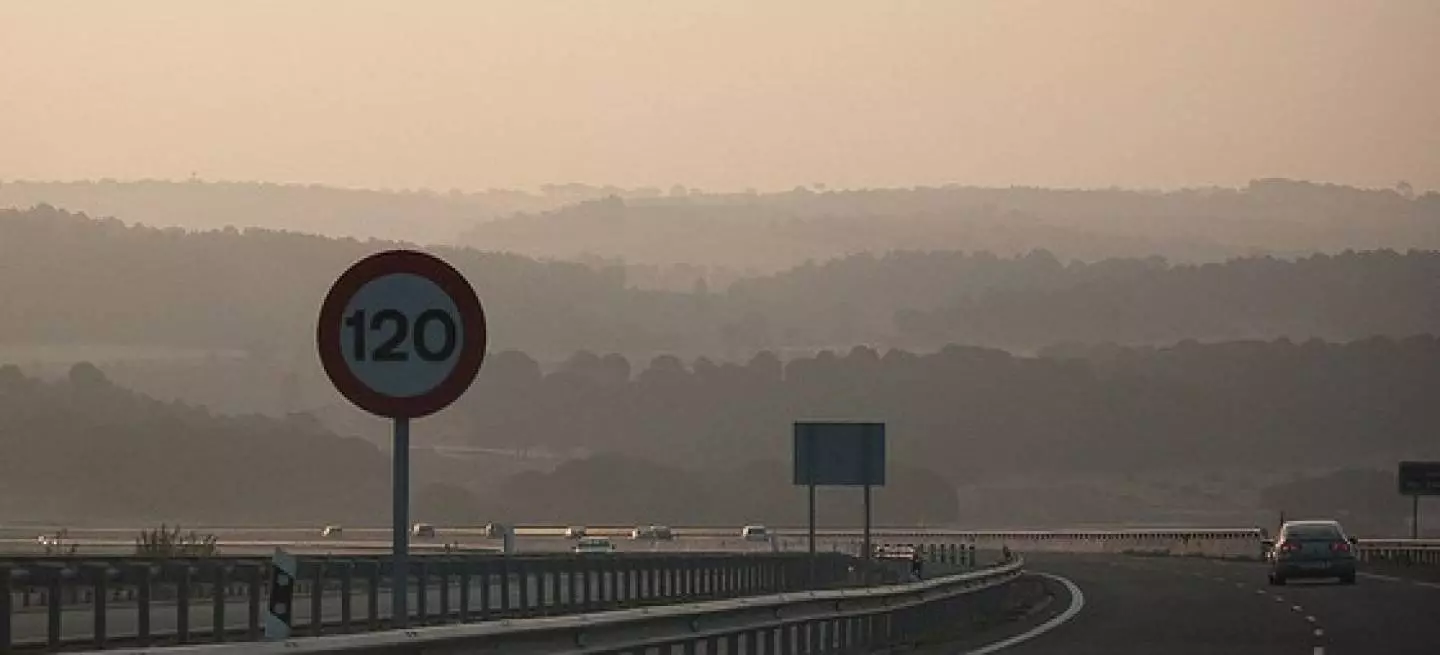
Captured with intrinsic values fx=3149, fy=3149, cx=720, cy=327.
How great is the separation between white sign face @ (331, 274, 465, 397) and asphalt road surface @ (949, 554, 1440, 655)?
21.2 meters

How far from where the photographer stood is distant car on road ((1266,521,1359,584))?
217 ft

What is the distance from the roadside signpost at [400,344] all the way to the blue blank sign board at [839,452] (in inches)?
1764

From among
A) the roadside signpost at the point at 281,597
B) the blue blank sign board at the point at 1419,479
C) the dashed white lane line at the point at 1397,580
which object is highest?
the blue blank sign board at the point at 1419,479

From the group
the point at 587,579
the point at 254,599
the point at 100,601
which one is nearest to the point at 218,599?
the point at 254,599

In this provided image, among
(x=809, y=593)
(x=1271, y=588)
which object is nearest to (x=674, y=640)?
(x=809, y=593)

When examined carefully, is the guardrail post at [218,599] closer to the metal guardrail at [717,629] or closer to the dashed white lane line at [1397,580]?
the metal guardrail at [717,629]

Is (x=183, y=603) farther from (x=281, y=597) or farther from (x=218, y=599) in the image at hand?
(x=281, y=597)

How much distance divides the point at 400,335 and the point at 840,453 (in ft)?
151

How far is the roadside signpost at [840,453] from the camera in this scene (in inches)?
2356

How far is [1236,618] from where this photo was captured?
46.4 m

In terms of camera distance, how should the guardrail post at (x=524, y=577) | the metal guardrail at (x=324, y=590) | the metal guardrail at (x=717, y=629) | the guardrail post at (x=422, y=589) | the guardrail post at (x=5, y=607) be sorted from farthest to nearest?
the guardrail post at (x=524, y=577) < the metal guardrail at (x=324, y=590) < the guardrail post at (x=422, y=589) < the guardrail post at (x=5, y=607) < the metal guardrail at (x=717, y=629)

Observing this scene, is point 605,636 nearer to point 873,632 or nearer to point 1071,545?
point 873,632

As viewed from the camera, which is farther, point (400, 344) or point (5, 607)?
point (5, 607)

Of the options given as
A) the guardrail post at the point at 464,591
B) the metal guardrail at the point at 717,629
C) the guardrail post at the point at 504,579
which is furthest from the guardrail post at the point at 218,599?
the guardrail post at the point at 504,579
